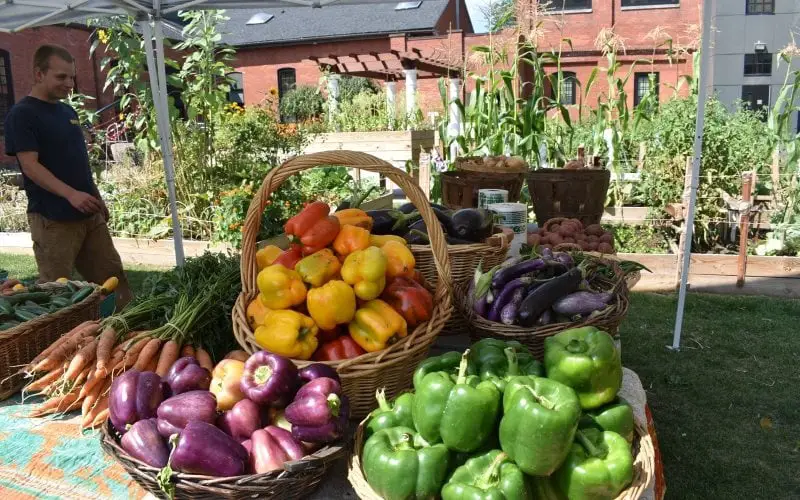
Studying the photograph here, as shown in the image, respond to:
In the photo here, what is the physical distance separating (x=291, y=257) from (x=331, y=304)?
1.20ft

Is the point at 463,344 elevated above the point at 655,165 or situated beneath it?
situated beneath

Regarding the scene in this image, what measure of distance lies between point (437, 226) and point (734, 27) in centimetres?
1691

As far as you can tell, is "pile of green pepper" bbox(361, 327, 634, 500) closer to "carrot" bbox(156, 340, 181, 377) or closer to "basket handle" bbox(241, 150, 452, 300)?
"basket handle" bbox(241, 150, 452, 300)


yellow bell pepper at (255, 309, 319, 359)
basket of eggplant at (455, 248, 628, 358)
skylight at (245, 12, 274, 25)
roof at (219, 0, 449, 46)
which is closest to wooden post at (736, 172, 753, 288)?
basket of eggplant at (455, 248, 628, 358)

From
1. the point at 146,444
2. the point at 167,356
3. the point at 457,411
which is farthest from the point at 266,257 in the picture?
the point at 457,411

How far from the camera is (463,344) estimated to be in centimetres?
268

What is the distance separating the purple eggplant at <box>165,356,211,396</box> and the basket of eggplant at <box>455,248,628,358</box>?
100cm

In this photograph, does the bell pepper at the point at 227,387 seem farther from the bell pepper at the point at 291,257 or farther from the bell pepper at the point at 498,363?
the bell pepper at the point at 498,363

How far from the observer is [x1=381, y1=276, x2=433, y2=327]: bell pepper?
6.74ft

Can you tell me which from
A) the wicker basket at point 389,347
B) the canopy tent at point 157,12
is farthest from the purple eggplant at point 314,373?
the canopy tent at point 157,12

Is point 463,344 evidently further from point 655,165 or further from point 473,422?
point 655,165

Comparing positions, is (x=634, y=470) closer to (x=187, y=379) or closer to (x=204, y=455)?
(x=204, y=455)

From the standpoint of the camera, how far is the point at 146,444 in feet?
5.09

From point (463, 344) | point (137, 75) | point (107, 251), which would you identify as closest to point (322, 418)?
point (463, 344)
